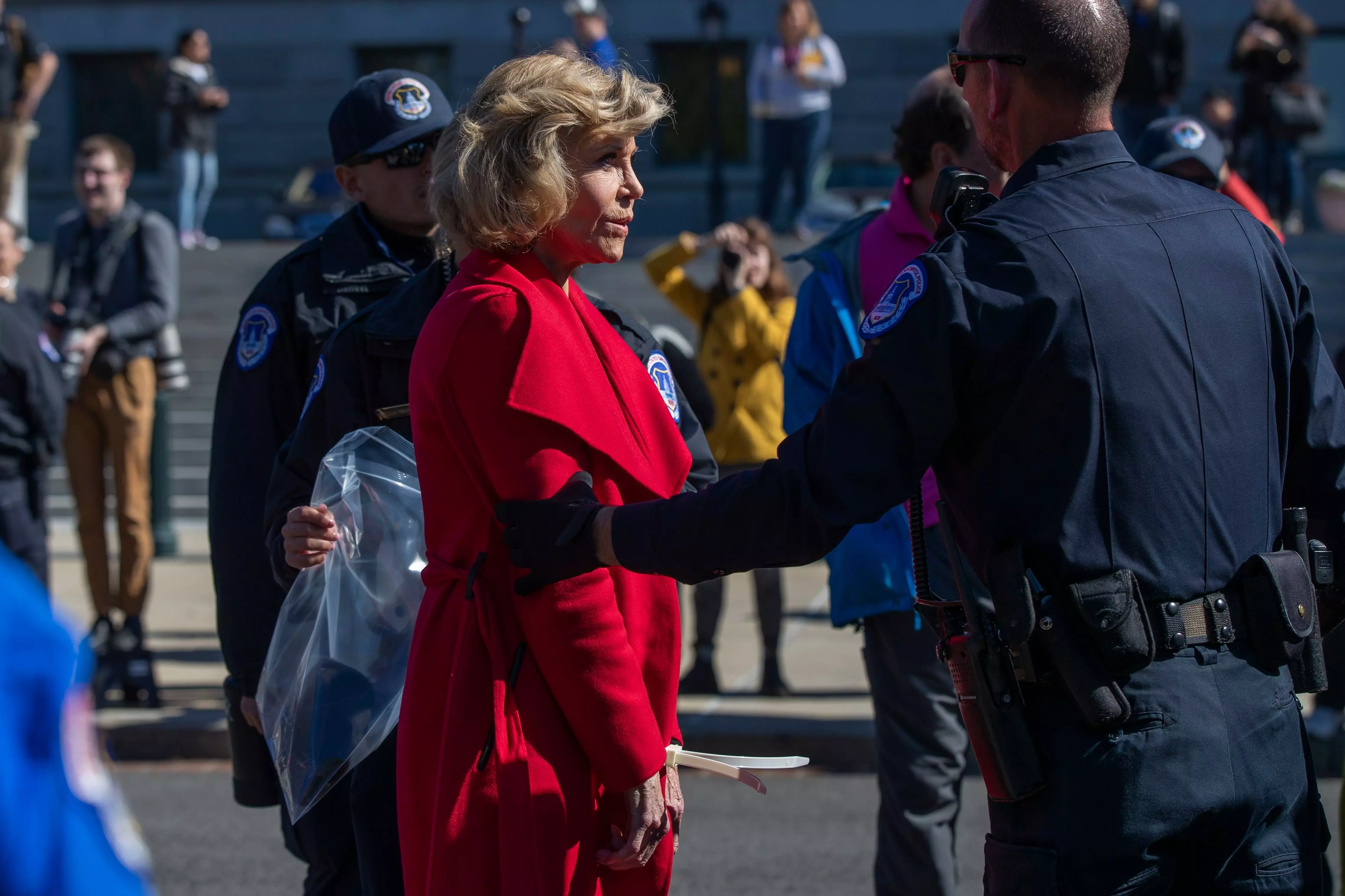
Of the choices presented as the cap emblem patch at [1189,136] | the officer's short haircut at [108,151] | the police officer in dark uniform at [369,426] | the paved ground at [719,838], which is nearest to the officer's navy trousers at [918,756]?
the police officer in dark uniform at [369,426]

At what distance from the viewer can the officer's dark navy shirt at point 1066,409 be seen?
2.18 meters

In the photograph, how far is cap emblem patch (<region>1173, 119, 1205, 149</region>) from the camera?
5301 mm

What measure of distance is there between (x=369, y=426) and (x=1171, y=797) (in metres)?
1.58

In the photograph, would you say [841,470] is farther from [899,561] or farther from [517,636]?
[899,561]

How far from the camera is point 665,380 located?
2859 millimetres

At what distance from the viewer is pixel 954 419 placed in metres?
2.22

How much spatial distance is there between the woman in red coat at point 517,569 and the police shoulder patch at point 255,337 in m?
0.88

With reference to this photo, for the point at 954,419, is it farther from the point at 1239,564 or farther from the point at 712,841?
the point at 712,841

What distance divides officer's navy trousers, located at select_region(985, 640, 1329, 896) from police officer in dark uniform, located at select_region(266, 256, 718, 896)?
876 mm

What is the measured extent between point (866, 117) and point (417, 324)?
23.5 meters

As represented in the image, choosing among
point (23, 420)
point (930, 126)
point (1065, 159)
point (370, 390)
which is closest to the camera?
point (1065, 159)

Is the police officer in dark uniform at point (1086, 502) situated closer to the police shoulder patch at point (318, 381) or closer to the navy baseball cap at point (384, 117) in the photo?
the police shoulder patch at point (318, 381)

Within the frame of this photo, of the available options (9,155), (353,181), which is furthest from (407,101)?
(9,155)

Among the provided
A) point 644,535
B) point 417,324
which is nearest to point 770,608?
point 417,324
